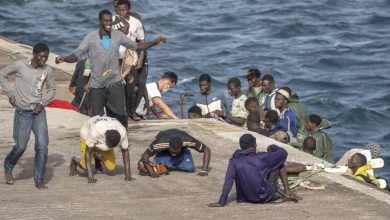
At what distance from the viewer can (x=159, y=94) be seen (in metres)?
19.9

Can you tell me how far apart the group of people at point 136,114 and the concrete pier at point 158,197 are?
19 centimetres

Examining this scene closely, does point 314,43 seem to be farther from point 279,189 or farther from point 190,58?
point 279,189

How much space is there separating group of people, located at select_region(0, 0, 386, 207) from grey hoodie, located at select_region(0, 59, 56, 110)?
0.4 inches

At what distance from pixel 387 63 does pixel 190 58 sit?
6049mm

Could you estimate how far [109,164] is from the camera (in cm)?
1504

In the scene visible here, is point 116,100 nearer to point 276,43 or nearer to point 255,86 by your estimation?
point 255,86

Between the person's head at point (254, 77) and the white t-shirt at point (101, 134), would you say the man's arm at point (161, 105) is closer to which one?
the person's head at point (254, 77)

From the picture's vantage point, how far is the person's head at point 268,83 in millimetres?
19828

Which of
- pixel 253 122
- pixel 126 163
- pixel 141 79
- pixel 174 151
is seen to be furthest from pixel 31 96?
pixel 253 122

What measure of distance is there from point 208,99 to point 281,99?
1775mm

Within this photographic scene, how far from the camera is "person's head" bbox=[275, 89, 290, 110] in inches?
737

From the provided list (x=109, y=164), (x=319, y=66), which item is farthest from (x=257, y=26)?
(x=109, y=164)

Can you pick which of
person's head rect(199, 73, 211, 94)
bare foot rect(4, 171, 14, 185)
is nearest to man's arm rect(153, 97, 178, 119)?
person's head rect(199, 73, 211, 94)

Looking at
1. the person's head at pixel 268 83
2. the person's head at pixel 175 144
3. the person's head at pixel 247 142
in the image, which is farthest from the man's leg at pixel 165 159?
the person's head at pixel 268 83
